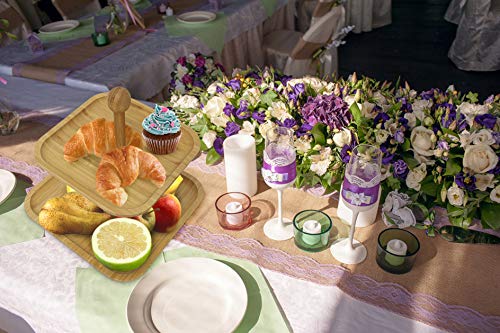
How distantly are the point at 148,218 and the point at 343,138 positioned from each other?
0.54 metres

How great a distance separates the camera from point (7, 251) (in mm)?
1175

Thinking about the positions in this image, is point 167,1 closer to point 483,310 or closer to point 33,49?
point 33,49

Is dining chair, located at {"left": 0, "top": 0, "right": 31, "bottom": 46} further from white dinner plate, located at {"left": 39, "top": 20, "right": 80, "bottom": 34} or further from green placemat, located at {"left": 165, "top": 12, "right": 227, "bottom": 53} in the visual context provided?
green placemat, located at {"left": 165, "top": 12, "right": 227, "bottom": 53}

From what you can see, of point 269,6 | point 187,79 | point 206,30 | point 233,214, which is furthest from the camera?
point 269,6

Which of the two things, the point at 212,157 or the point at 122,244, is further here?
the point at 212,157

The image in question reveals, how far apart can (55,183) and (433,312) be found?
3.48ft

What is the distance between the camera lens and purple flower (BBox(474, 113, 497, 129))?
3.47 feet

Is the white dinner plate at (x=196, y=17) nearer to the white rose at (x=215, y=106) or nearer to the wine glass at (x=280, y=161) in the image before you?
the white rose at (x=215, y=106)

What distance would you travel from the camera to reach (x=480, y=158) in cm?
103

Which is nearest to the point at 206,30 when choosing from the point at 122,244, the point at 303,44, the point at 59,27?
the point at 303,44

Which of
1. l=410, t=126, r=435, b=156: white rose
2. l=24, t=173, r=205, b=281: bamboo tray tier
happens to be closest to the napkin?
l=24, t=173, r=205, b=281: bamboo tray tier

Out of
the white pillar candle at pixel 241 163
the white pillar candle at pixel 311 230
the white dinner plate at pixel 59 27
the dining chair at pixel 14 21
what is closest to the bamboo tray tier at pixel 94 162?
the white pillar candle at pixel 241 163

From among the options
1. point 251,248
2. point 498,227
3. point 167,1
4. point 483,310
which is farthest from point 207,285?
point 167,1

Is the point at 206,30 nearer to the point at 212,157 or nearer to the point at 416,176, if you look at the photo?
the point at 212,157
